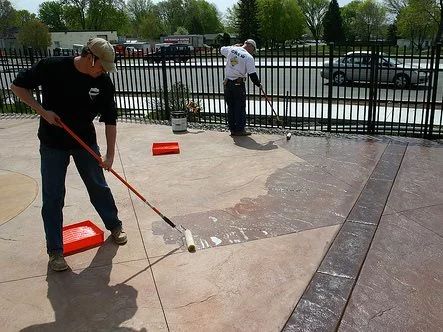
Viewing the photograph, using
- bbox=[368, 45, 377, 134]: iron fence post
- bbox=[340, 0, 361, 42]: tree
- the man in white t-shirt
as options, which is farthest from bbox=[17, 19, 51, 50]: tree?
bbox=[368, 45, 377, 134]: iron fence post

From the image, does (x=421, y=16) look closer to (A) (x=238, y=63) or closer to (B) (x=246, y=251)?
(A) (x=238, y=63)

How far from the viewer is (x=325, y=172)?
612 centimetres

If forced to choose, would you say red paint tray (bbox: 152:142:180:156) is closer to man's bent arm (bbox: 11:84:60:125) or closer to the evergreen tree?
man's bent arm (bbox: 11:84:60:125)

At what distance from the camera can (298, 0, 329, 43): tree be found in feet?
298

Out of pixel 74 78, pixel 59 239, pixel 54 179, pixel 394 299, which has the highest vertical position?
pixel 74 78

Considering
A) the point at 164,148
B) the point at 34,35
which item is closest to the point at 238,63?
the point at 164,148

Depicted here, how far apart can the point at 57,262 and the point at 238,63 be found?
17.5ft

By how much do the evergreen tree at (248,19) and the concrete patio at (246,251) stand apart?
58.7 m

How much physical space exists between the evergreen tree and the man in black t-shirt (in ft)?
199

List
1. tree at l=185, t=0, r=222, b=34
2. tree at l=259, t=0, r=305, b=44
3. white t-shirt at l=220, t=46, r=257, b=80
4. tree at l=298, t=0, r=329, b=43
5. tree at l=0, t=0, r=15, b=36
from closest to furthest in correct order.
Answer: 1. white t-shirt at l=220, t=46, r=257, b=80
2. tree at l=0, t=0, r=15, b=36
3. tree at l=259, t=0, r=305, b=44
4. tree at l=298, t=0, r=329, b=43
5. tree at l=185, t=0, r=222, b=34

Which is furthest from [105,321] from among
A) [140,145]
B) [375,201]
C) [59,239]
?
[140,145]

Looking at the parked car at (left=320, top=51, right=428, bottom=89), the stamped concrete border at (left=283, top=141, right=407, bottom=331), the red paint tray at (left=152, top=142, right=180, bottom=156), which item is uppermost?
the parked car at (left=320, top=51, right=428, bottom=89)

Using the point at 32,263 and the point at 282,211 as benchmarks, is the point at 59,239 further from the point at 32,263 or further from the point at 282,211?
the point at 282,211

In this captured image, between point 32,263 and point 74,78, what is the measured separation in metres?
1.75
